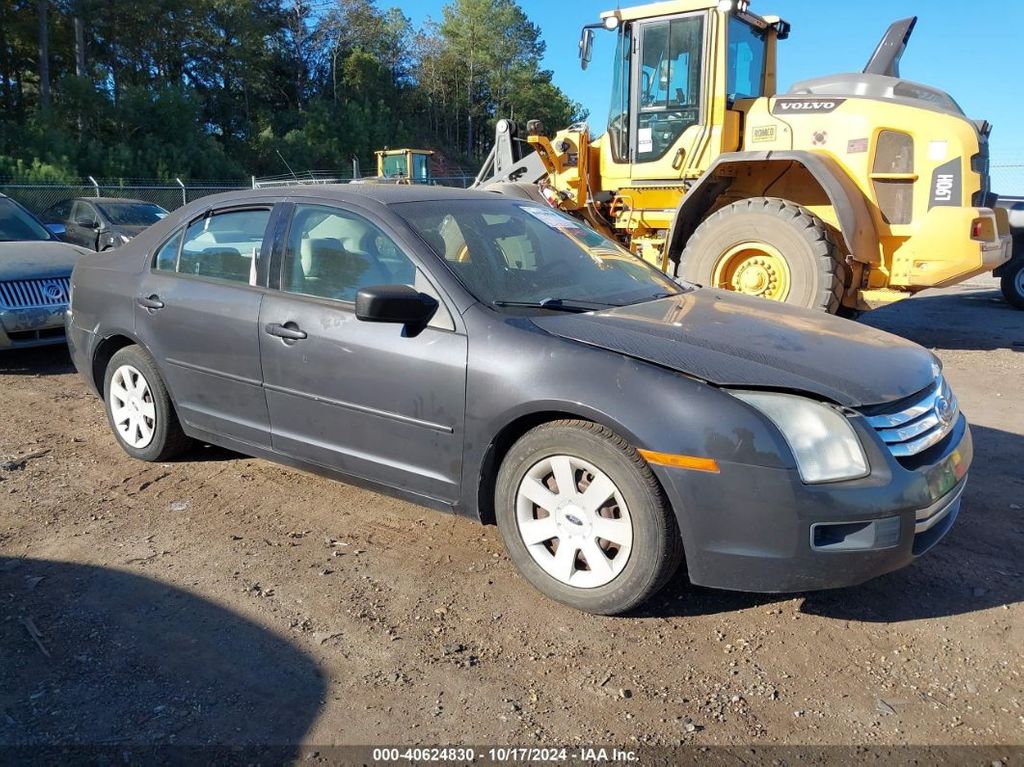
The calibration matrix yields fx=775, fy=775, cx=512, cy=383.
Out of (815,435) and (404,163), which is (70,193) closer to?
(404,163)

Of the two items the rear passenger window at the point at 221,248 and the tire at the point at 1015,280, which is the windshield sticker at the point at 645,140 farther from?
the tire at the point at 1015,280

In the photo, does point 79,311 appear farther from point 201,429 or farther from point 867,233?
point 867,233

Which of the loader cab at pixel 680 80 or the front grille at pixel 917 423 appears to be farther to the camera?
the loader cab at pixel 680 80

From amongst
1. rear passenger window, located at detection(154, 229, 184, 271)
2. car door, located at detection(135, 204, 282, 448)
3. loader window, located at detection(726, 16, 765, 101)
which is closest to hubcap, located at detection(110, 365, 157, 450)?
car door, located at detection(135, 204, 282, 448)

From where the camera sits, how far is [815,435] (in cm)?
265

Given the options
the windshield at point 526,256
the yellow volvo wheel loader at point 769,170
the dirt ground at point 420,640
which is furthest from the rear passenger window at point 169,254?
the yellow volvo wheel loader at point 769,170

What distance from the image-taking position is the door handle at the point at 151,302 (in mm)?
4297

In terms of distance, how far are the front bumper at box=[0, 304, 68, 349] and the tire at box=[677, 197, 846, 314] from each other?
5.89m

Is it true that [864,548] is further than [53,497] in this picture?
No

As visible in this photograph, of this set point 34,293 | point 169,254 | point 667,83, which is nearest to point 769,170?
point 667,83

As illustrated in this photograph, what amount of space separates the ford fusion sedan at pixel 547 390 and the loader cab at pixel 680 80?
4.46 m

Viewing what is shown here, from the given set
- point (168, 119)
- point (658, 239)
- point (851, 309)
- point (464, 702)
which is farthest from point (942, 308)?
point (168, 119)

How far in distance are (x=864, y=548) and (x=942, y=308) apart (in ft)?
32.6

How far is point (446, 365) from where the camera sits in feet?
10.4
